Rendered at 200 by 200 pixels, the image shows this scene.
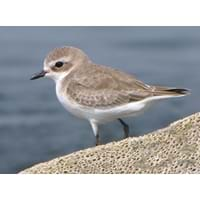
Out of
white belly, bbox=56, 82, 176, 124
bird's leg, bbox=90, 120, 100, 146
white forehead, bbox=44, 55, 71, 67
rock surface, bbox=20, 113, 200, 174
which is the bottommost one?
rock surface, bbox=20, 113, 200, 174

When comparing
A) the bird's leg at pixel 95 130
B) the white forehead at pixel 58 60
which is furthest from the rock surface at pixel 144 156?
the white forehead at pixel 58 60

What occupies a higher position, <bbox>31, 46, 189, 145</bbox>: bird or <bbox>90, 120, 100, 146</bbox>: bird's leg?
<bbox>31, 46, 189, 145</bbox>: bird

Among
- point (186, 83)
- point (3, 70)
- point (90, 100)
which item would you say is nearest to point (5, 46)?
point (3, 70)

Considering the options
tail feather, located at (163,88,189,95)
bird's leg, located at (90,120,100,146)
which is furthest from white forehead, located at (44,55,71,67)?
tail feather, located at (163,88,189,95)

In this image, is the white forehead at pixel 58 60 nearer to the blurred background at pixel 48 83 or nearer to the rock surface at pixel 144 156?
the blurred background at pixel 48 83

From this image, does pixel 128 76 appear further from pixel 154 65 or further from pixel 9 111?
pixel 9 111

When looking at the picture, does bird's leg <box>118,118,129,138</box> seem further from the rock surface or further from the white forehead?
the white forehead
